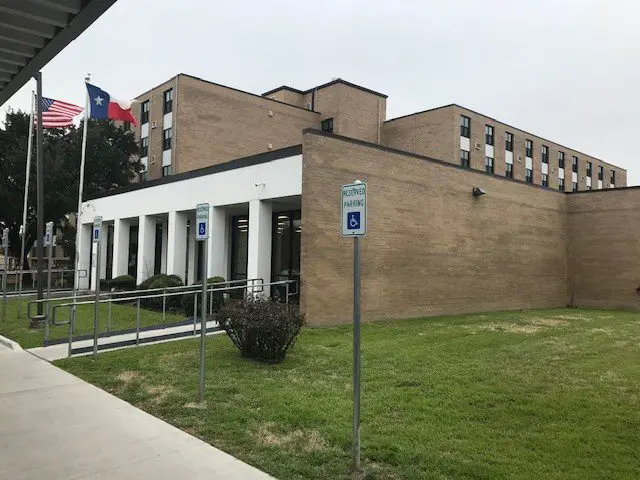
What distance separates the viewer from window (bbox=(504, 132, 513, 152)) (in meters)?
48.5

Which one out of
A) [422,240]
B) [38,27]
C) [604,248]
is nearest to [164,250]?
[422,240]

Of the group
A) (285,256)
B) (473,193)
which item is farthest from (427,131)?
(285,256)

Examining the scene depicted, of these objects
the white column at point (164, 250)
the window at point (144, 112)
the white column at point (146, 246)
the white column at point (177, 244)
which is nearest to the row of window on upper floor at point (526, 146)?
the window at point (144, 112)

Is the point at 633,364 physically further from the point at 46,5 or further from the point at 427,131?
the point at 427,131

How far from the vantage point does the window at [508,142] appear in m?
48.5

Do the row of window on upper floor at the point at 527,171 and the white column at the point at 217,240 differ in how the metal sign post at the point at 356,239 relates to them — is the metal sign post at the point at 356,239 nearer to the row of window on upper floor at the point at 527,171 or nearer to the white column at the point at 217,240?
the white column at the point at 217,240

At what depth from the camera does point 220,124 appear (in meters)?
35.8

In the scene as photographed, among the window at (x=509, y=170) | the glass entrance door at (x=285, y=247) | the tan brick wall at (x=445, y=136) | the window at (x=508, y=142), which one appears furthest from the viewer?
the window at (x=508, y=142)

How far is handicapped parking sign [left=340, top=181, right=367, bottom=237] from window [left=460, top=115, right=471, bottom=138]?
40796mm

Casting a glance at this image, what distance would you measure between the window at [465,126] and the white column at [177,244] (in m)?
29.5

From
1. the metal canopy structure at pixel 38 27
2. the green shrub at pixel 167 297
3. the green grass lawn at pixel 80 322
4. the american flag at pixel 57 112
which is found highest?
the american flag at pixel 57 112

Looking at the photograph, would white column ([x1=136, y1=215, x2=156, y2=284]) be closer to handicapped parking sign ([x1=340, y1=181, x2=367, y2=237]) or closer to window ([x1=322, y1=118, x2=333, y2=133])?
handicapped parking sign ([x1=340, y1=181, x2=367, y2=237])

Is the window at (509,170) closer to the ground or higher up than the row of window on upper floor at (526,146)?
closer to the ground

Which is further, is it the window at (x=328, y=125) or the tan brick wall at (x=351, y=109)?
the window at (x=328, y=125)
